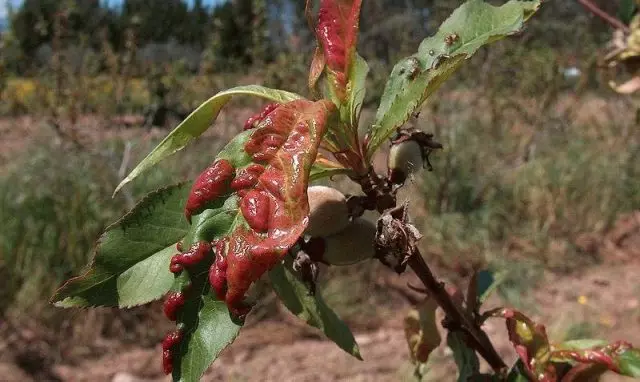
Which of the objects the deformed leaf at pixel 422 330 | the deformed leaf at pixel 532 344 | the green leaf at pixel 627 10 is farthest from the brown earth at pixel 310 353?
the deformed leaf at pixel 532 344

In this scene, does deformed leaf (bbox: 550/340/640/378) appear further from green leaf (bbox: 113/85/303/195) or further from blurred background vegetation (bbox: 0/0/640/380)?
blurred background vegetation (bbox: 0/0/640/380)

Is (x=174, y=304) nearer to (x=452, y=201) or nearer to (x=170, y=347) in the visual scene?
(x=170, y=347)

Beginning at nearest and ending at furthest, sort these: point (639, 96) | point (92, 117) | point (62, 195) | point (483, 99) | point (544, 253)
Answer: point (639, 96), point (62, 195), point (544, 253), point (483, 99), point (92, 117)

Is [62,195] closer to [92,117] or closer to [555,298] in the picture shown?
[555,298]

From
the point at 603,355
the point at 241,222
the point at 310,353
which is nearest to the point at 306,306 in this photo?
the point at 241,222

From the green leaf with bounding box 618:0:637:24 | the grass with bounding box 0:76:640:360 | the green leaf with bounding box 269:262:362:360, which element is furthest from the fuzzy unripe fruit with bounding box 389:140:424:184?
the grass with bounding box 0:76:640:360

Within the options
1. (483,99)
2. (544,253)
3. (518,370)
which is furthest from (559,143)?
(518,370)

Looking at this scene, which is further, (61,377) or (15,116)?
(15,116)
